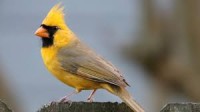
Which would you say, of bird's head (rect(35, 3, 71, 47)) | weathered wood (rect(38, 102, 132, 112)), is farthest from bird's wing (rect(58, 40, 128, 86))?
weathered wood (rect(38, 102, 132, 112))

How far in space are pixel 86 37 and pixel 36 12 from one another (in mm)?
736

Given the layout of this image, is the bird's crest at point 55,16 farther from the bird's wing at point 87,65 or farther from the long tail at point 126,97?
the long tail at point 126,97

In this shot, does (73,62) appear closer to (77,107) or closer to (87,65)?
(87,65)

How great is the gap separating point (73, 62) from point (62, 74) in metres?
0.11

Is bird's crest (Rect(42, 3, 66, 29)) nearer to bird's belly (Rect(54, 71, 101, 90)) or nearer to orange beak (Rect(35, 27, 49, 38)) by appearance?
orange beak (Rect(35, 27, 49, 38))

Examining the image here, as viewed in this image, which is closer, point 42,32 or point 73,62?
point 73,62

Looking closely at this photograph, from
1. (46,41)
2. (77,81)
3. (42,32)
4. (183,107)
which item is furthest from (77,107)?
(46,41)

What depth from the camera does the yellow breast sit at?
5289 mm

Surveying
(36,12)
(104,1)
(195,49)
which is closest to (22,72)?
(36,12)

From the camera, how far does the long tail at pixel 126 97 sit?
444 cm

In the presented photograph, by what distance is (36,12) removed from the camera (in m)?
10.5

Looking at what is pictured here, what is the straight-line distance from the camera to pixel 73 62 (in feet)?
18.1

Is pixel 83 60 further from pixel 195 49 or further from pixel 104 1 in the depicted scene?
pixel 104 1

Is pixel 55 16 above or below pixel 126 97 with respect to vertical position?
above
